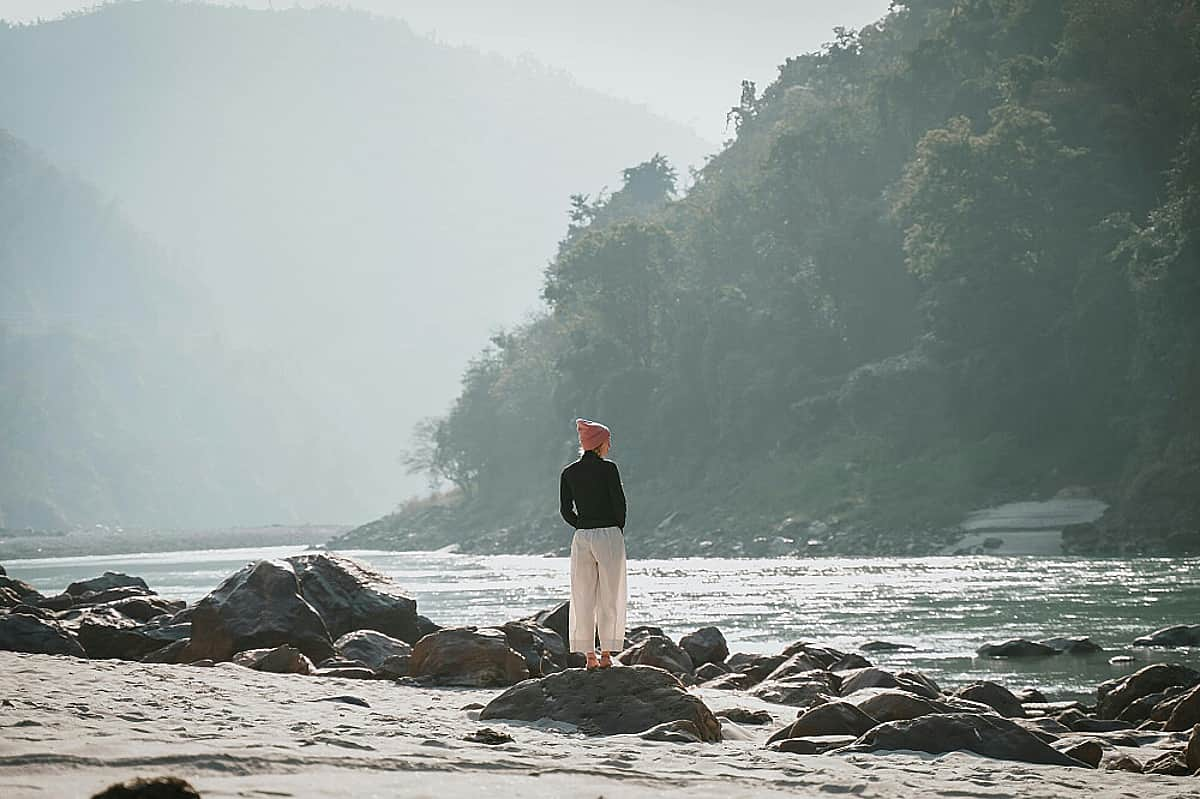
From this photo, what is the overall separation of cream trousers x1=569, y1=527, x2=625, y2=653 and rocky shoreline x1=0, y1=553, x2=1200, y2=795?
339 mm

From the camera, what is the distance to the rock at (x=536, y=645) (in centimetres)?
1730

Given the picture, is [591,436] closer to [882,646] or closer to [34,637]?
[34,637]

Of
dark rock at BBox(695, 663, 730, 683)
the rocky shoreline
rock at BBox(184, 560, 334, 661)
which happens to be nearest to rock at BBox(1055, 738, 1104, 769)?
the rocky shoreline

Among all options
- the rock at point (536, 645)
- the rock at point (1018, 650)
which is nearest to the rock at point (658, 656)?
the rock at point (536, 645)

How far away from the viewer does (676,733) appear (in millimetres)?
10594

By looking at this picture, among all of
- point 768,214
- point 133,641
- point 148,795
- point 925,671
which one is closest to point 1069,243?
point 768,214

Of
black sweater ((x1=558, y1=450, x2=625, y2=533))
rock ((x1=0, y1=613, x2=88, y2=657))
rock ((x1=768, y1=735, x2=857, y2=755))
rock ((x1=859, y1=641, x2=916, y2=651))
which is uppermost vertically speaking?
black sweater ((x1=558, y1=450, x2=625, y2=533))

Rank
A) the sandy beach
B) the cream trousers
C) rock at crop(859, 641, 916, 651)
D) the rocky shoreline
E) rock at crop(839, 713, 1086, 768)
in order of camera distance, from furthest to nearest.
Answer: rock at crop(859, 641, 916, 651) → the cream trousers → the rocky shoreline → rock at crop(839, 713, 1086, 768) → the sandy beach

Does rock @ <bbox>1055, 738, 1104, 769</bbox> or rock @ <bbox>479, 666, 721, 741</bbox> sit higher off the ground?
rock @ <bbox>479, 666, 721, 741</bbox>

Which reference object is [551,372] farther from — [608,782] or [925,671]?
[608,782]

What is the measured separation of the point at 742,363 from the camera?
305 feet

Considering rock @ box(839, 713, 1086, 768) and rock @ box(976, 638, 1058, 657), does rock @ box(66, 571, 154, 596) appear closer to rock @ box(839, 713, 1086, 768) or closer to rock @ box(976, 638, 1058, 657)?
rock @ box(976, 638, 1058, 657)

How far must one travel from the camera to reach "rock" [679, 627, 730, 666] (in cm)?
2184

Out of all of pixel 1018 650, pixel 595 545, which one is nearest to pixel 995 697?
pixel 595 545
